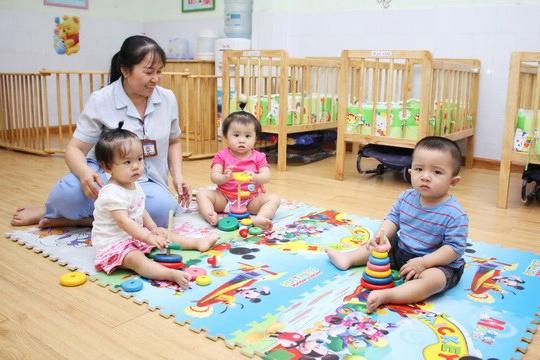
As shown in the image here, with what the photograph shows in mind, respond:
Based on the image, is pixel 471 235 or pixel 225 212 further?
pixel 225 212

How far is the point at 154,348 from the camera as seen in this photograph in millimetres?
1327

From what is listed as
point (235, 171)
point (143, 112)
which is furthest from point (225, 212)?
point (143, 112)

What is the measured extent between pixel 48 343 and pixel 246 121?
1399mm

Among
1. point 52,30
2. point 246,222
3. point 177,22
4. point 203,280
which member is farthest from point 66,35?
point 203,280

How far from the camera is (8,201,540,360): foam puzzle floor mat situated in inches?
53.0

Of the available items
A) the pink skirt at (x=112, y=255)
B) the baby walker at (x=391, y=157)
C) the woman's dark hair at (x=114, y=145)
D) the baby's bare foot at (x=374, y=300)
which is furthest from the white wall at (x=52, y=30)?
the baby's bare foot at (x=374, y=300)

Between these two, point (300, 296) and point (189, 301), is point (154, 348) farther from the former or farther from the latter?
point (300, 296)

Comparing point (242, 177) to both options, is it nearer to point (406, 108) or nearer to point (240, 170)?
point (240, 170)

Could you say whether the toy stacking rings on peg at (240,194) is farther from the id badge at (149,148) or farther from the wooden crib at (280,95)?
the wooden crib at (280,95)

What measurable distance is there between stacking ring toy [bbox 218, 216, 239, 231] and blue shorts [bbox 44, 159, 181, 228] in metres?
0.23

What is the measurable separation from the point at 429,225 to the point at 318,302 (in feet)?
1.43

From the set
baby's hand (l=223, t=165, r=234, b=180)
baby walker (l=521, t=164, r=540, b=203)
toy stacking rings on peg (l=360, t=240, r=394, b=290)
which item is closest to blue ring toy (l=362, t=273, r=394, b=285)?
toy stacking rings on peg (l=360, t=240, r=394, b=290)

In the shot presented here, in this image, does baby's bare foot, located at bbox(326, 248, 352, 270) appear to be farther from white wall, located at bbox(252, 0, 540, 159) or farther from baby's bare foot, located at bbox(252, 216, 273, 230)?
white wall, located at bbox(252, 0, 540, 159)

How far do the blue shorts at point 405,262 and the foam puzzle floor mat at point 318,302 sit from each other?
0.13ft
